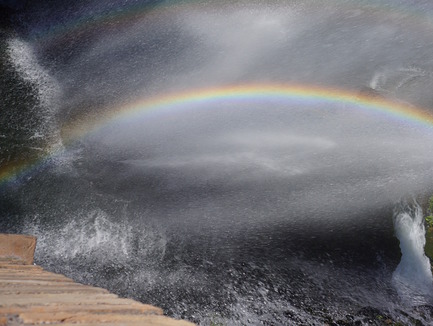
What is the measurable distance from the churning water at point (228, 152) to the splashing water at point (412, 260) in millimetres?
31

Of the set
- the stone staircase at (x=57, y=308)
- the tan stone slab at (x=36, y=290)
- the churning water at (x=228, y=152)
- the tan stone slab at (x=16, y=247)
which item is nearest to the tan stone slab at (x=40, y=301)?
the stone staircase at (x=57, y=308)

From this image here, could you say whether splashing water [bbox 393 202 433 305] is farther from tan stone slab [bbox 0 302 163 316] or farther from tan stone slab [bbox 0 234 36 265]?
tan stone slab [bbox 0 234 36 265]

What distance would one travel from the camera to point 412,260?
7285 mm

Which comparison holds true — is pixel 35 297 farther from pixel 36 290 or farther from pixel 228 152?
pixel 228 152

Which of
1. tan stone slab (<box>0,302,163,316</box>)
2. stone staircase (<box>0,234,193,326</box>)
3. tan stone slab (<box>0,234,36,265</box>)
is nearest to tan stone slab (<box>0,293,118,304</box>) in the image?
stone staircase (<box>0,234,193,326</box>)

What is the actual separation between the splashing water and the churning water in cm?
3

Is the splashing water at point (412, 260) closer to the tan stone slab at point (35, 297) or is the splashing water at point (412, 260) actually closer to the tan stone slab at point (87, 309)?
the tan stone slab at point (87, 309)

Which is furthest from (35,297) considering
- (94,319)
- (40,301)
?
(94,319)

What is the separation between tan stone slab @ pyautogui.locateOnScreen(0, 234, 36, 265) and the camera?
3562 millimetres

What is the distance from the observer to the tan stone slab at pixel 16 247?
3.56 m

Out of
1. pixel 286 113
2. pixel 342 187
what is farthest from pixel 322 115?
pixel 342 187

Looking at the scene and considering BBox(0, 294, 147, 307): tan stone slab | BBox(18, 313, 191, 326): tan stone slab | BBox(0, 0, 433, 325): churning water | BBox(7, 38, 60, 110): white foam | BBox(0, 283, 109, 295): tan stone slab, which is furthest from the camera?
BBox(7, 38, 60, 110): white foam

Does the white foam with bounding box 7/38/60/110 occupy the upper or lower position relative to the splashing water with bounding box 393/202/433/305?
upper

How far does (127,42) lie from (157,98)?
3.41m
